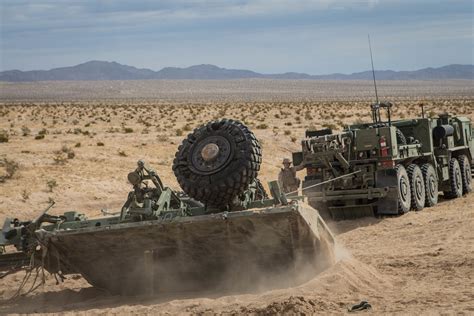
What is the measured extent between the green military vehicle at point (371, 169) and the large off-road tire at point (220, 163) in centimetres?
531

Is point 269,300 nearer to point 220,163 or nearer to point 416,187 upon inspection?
point 220,163

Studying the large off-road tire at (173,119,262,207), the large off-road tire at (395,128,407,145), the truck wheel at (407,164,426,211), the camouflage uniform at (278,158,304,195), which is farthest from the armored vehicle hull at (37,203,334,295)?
the large off-road tire at (395,128,407,145)

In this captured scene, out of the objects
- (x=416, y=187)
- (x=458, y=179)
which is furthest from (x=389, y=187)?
(x=458, y=179)

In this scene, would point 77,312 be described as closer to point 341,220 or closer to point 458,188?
point 341,220

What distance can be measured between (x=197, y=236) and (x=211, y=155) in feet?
3.28

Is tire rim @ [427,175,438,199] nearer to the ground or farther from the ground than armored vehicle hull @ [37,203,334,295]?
nearer to the ground

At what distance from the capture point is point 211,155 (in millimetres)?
9375

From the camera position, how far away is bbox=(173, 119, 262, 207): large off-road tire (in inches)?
362

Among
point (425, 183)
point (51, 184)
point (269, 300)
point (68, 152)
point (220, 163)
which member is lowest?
point (425, 183)

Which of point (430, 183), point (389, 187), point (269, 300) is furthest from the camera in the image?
point (430, 183)

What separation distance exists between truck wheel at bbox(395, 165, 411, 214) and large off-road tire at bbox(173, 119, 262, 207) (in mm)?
6084

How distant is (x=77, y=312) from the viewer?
9016 mm

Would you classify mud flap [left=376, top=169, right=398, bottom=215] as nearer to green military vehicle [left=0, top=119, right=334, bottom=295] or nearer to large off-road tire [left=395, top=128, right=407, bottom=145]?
large off-road tire [left=395, top=128, right=407, bottom=145]

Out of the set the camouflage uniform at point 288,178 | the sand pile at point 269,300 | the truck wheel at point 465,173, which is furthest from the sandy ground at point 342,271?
the camouflage uniform at point 288,178
